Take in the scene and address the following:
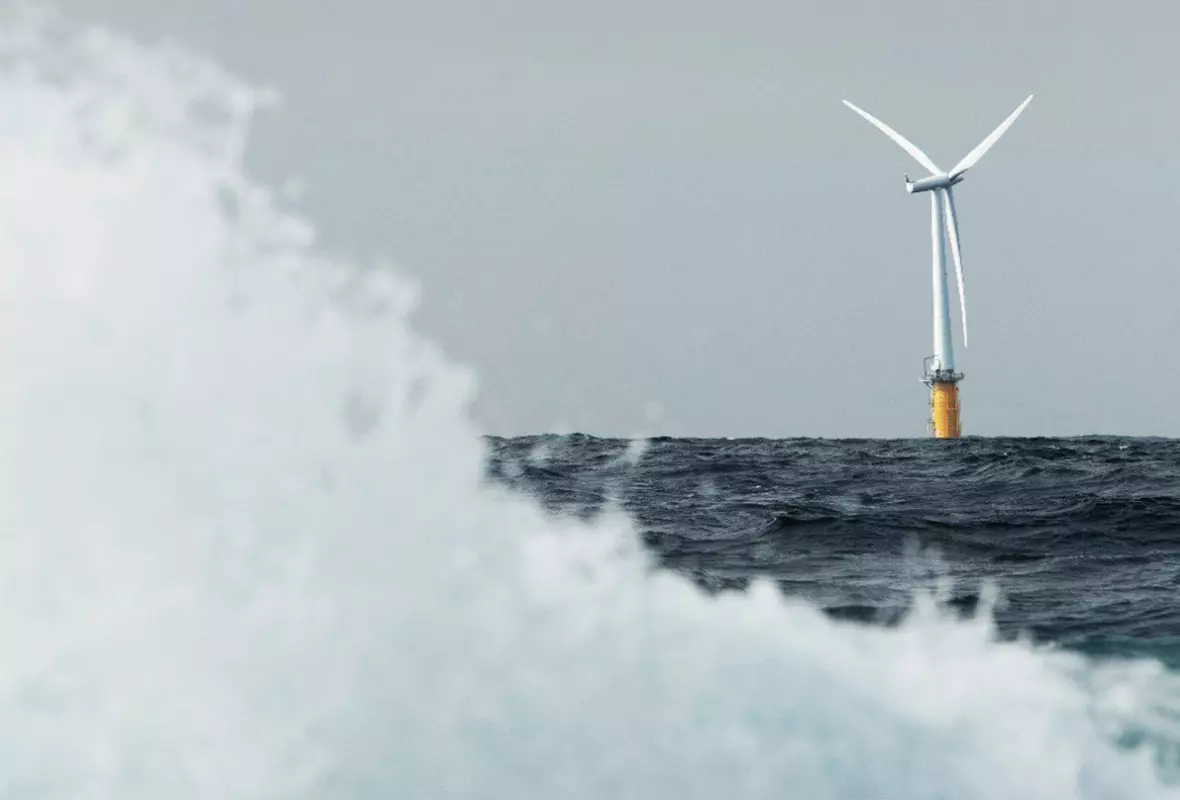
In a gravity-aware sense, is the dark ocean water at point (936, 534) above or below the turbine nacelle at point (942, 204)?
below

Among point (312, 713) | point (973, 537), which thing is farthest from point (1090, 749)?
point (973, 537)

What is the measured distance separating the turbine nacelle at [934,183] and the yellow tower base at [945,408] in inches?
562

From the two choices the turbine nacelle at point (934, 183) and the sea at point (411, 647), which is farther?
the turbine nacelle at point (934, 183)

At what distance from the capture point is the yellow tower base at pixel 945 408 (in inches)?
3826

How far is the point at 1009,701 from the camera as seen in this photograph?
11.7 metres

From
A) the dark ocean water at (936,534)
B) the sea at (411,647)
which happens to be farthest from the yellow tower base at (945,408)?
the sea at (411,647)

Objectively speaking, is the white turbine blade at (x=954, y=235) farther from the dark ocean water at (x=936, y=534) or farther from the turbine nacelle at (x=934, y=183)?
the dark ocean water at (x=936, y=534)

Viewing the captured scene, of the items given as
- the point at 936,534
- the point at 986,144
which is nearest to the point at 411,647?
the point at 936,534

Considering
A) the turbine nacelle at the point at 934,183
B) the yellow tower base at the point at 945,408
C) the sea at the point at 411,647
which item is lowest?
the sea at the point at 411,647

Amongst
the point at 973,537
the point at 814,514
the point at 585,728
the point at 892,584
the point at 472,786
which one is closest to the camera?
the point at 472,786

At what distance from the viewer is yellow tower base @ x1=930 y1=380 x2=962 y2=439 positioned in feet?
319

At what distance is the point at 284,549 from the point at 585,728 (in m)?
3.12

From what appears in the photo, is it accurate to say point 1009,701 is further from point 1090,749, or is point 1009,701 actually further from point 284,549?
point 284,549

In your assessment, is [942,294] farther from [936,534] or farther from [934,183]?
[936,534]
